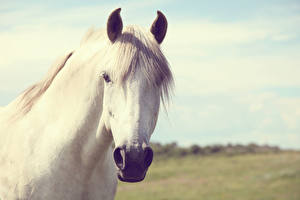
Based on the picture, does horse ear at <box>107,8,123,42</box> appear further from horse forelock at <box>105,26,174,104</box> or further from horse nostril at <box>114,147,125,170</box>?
horse nostril at <box>114,147,125,170</box>

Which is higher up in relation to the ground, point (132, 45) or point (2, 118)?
point (132, 45)

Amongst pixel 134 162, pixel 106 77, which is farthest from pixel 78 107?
pixel 134 162

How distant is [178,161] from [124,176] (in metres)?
30.8

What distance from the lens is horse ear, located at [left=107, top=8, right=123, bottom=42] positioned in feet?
12.8

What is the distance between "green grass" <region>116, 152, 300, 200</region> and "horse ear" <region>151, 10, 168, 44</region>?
64.3 ft

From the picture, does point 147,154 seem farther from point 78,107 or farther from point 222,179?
point 222,179

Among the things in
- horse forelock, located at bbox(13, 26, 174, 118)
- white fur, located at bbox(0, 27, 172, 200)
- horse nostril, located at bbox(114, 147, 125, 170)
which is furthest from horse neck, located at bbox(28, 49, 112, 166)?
horse nostril, located at bbox(114, 147, 125, 170)

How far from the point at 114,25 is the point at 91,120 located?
0.92m

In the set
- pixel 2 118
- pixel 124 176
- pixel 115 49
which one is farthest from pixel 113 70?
pixel 2 118

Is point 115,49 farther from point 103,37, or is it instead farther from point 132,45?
point 103,37

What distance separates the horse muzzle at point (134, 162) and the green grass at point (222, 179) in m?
20.0

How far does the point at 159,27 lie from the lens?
412cm

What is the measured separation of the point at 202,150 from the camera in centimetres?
3631

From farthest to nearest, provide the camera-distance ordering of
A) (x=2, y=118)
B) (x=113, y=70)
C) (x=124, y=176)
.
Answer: (x=2, y=118) < (x=113, y=70) < (x=124, y=176)
